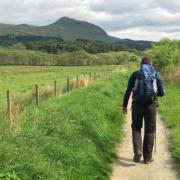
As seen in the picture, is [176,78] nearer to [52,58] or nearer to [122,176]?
[122,176]

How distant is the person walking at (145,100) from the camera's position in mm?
10047

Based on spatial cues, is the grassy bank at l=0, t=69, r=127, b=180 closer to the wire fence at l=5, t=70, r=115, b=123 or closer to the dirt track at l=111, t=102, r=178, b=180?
the dirt track at l=111, t=102, r=178, b=180

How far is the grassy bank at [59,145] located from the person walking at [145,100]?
0.76 metres

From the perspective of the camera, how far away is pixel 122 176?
9164 mm

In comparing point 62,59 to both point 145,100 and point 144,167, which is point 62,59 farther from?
point 144,167

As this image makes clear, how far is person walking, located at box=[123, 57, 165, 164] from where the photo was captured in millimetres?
10047

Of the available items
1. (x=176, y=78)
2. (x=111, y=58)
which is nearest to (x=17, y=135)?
(x=176, y=78)

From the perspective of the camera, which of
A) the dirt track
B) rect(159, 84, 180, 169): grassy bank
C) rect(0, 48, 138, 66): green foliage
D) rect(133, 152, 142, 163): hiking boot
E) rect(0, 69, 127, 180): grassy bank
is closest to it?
rect(0, 69, 127, 180): grassy bank

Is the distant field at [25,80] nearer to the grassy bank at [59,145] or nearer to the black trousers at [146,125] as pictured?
the grassy bank at [59,145]

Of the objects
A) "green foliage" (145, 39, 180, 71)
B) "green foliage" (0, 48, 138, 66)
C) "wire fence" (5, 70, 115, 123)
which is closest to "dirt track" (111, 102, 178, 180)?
"wire fence" (5, 70, 115, 123)

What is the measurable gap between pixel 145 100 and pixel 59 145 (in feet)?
7.48

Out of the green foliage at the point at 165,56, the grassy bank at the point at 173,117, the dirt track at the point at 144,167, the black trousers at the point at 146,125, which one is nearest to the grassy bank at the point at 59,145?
the dirt track at the point at 144,167

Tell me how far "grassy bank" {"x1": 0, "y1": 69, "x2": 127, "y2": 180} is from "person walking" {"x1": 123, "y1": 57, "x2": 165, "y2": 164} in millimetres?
764

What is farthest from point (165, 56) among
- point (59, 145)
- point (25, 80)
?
point (59, 145)
